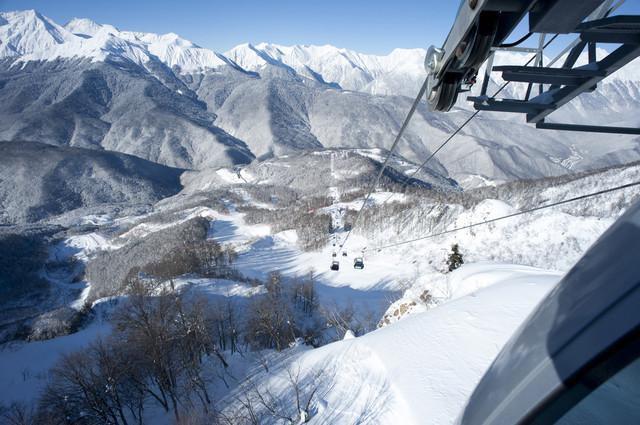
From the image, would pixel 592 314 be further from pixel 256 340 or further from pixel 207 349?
pixel 256 340

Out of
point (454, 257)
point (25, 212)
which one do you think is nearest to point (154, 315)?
point (454, 257)

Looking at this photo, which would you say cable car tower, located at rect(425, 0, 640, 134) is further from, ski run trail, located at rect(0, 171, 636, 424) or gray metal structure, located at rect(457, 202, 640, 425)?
→ ski run trail, located at rect(0, 171, 636, 424)

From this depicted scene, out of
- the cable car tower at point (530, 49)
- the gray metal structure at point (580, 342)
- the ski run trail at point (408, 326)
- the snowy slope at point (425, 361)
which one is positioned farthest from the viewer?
the ski run trail at point (408, 326)

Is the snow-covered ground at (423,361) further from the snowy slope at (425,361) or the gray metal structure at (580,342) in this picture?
the gray metal structure at (580,342)

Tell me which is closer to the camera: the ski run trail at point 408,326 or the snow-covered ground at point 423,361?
the snow-covered ground at point 423,361

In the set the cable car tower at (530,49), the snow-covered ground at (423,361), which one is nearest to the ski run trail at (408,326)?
the snow-covered ground at (423,361)
